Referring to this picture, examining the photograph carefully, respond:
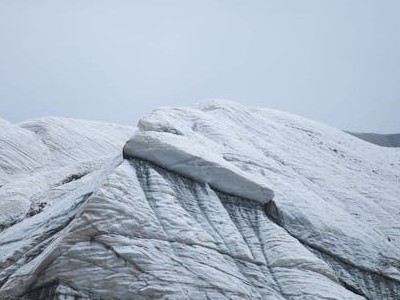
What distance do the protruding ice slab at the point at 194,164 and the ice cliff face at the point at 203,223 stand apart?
4 cm

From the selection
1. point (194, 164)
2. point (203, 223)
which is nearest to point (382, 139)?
point (194, 164)

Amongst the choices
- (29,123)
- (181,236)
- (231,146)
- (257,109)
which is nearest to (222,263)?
(181,236)

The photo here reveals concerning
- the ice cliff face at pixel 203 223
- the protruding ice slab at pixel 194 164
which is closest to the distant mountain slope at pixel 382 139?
the ice cliff face at pixel 203 223

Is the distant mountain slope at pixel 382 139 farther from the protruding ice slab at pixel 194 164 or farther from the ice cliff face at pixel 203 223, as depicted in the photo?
the protruding ice slab at pixel 194 164

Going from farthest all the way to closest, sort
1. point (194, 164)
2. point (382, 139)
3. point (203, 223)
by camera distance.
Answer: point (382, 139) < point (194, 164) < point (203, 223)

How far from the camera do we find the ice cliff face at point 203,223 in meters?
10.8

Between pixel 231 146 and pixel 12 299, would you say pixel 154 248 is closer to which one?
pixel 12 299

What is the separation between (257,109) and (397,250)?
54.3 ft

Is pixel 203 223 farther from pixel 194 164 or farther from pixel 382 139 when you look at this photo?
pixel 382 139

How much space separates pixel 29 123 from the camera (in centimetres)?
3391

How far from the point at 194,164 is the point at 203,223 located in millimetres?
2522

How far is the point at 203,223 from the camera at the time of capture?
525 inches

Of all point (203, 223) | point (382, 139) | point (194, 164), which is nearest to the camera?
point (203, 223)

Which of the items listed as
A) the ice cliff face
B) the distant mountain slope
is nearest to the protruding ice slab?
the ice cliff face
